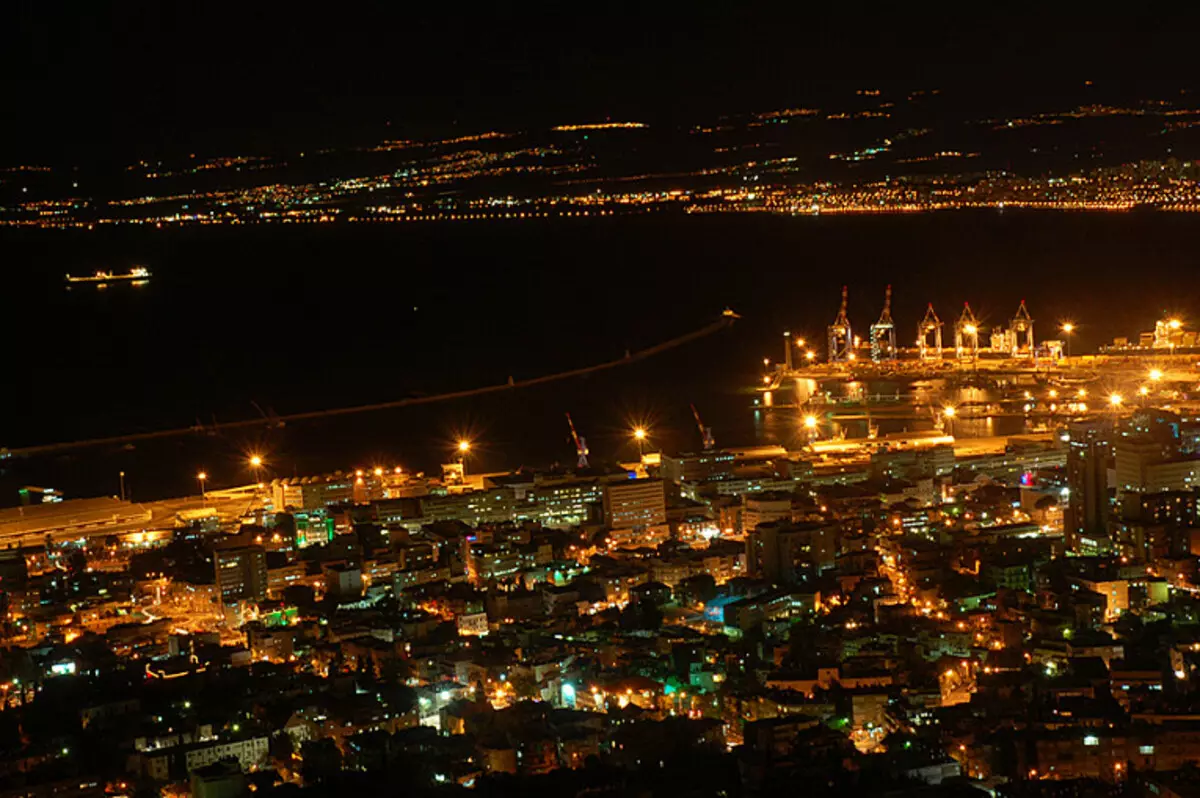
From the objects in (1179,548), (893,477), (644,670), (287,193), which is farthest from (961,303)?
(287,193)

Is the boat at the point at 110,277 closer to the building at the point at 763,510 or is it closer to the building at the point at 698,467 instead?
the building at the point at 698,467

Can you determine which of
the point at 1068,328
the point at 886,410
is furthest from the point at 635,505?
the point at 1068,328

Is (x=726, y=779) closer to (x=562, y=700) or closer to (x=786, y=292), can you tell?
(x=562, y=700)

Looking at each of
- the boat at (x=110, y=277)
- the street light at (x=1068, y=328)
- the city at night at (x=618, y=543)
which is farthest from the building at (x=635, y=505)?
the boat at (x=110, y=277)

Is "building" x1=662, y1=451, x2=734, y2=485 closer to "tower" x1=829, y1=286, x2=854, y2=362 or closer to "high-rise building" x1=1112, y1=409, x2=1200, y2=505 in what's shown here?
"high-rise building" x1=1112, y1=409, x2=1200, y2=505

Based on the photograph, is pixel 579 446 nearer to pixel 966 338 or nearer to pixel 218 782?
pixel 218 782

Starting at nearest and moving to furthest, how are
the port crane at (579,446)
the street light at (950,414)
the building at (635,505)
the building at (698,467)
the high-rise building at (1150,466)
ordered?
the high-rise building at (1150,466) → the building at (635,505) → the building at (698,467) → the port crane at (579,446) → the street light at (950,414)

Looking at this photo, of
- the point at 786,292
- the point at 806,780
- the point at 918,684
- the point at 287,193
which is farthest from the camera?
the point at 287,193

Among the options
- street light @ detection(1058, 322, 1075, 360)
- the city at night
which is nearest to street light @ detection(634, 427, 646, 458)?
the city at night
